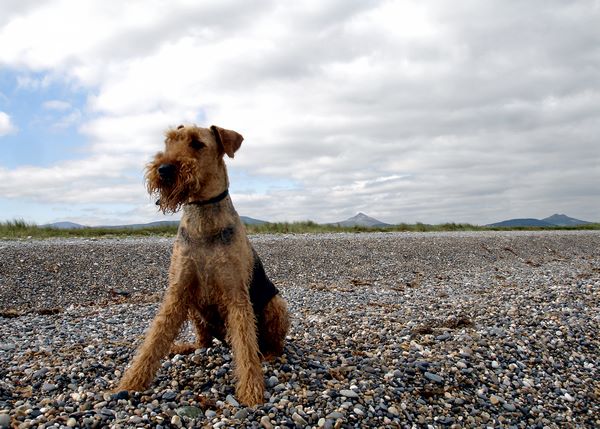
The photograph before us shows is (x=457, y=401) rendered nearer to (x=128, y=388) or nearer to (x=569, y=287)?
(x=128, y=388)

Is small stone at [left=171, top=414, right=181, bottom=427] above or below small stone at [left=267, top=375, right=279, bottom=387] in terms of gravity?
below

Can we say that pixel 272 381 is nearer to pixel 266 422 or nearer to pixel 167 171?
pixel 266 422

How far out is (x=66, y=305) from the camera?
1226 cm

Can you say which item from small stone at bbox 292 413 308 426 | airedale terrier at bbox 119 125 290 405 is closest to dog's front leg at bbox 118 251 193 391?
airedale terrier at bbox 119 125 290 405

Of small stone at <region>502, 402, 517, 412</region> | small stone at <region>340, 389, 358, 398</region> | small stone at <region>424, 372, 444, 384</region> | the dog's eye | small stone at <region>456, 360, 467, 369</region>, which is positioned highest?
the dog's eye

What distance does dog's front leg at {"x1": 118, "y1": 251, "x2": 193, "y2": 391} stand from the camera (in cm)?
529

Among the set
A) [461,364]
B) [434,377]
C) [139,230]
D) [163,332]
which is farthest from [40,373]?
[139,230]

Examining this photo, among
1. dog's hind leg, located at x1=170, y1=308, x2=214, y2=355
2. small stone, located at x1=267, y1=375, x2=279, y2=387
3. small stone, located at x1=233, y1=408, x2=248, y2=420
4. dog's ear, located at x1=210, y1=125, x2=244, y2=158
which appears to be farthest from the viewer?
dog's hind leg, located at x1=170, y1=308, x2=214, y2=355

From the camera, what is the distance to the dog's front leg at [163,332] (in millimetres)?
5289

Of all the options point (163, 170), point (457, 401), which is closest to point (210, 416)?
point (163, 170)

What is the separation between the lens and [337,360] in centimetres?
643

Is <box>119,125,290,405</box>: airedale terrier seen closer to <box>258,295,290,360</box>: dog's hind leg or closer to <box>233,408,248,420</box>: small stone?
<box>233,408,248,420</box>: small stone

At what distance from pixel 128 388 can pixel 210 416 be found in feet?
3.43

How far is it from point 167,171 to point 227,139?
33.4 inches
